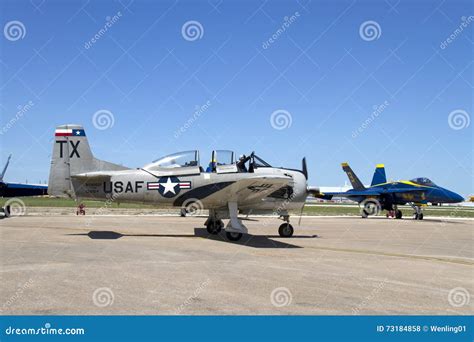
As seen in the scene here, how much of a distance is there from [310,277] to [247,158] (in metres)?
A: 7.76

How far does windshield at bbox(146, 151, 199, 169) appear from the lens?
15.9 metres

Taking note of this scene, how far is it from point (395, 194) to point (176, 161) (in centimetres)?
3316

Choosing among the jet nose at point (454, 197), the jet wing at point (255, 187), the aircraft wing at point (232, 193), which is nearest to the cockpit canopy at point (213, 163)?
the aircraft wing at point (232, 193)

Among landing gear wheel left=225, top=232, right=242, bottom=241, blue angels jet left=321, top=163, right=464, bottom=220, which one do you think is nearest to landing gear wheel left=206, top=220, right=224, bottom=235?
landing gear wheel left=225, top=232, right=242, bottom=241

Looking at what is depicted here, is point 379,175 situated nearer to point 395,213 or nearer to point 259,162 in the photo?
point 395,213

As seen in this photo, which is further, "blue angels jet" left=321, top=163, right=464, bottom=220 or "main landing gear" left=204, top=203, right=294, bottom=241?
"blue angels jet" left=321, top=163, right=464, bottom=220

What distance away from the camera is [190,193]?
15.9 metres

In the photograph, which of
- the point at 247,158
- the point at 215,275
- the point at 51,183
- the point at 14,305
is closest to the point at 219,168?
the point at 247,158

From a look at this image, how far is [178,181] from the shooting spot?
15812mm

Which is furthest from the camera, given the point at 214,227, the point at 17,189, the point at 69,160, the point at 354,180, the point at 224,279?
the point at 354,180

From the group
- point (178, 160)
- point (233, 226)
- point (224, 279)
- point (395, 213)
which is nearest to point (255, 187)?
point (233, 226)

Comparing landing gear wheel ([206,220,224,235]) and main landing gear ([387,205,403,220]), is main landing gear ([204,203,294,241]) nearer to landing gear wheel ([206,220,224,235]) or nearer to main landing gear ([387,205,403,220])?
landing gear wheel ([206,220,224,235])

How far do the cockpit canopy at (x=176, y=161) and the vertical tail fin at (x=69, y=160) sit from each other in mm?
1128

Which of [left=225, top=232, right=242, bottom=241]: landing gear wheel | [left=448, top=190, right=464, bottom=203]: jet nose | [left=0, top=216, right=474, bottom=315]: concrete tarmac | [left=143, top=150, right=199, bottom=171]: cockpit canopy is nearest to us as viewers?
[left=0, top=216, right=474, bottom=315]: concrete tarmac
